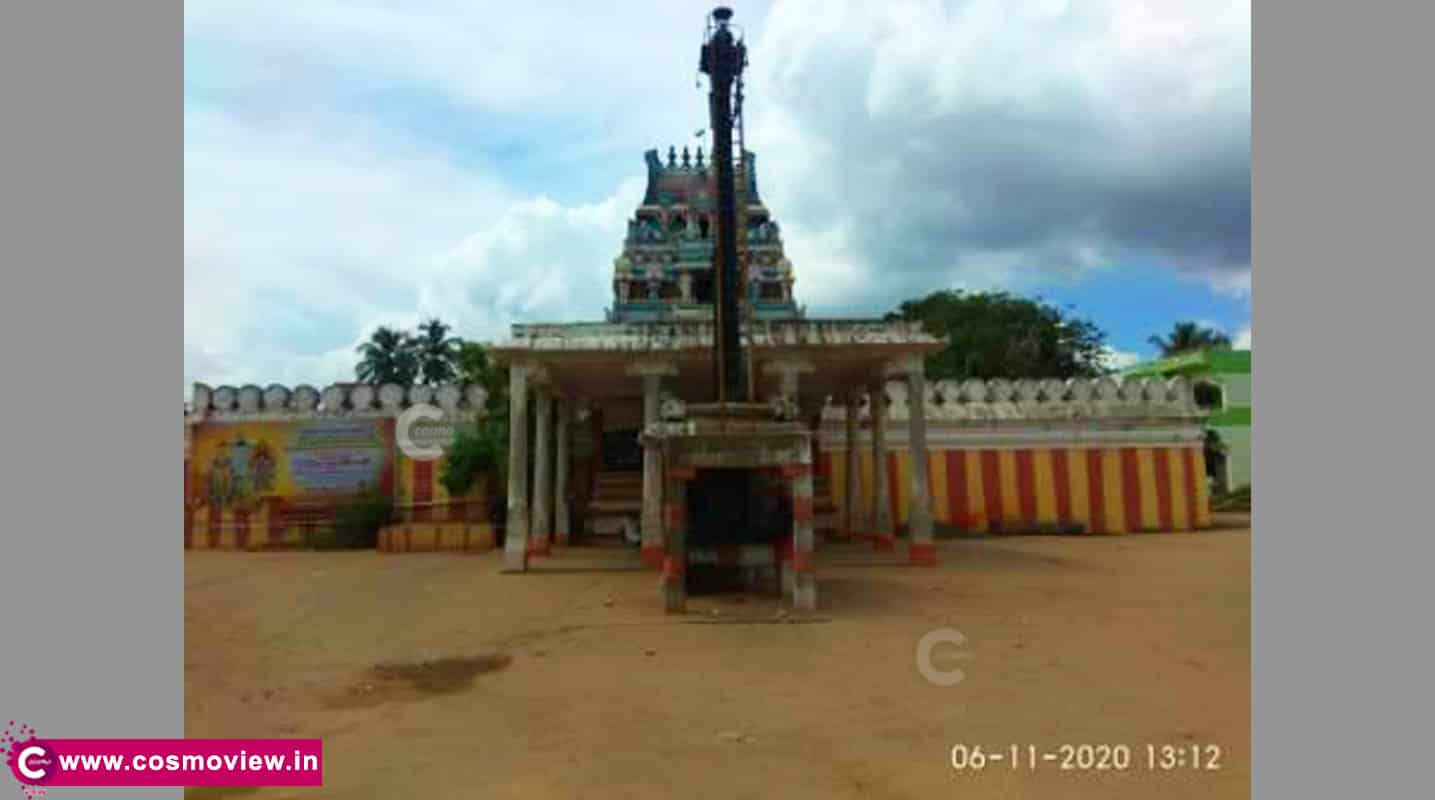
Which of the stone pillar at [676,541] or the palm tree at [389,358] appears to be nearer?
the stone pillar at [676,541]

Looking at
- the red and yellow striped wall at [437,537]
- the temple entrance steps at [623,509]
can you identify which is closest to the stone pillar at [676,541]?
the temple entrance steps at [623,509]

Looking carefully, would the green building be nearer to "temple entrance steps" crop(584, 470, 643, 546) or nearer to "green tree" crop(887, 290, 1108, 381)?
"green tree" crop(887, 290, 1108, 381)

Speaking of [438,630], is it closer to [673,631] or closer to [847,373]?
[673,631]

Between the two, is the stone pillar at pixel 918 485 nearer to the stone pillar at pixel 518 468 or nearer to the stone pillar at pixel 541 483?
the stone pillar at pixel 518 468

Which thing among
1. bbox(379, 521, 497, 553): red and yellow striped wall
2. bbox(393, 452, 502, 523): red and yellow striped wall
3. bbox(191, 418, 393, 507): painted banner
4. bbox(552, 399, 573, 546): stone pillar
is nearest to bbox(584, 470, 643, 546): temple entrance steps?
bbox(552, 399, 573, 546): stone pillar

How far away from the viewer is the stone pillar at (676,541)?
40.3ft

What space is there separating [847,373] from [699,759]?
587 inches

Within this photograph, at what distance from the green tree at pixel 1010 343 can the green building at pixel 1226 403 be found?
6.72ft

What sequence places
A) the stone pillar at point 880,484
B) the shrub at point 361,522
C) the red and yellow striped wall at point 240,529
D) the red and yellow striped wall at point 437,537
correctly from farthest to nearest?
the red and yellow striped wall at point 240,529 → the shrub at point 361,522 → the red and yellow striped wall at point 437,537 → the stone pillar at point 880,484

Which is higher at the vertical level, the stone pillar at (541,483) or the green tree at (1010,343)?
the green tree at (1010,343)

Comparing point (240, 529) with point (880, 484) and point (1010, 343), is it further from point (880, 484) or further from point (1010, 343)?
point (1010, 343)

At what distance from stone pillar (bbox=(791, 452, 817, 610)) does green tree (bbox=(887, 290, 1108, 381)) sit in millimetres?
27843

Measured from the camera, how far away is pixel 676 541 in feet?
40.7

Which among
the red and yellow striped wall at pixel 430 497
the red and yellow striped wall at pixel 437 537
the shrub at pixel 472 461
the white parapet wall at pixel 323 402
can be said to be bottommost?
the red and yellow striped wall at pixel 437 537
